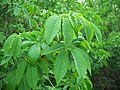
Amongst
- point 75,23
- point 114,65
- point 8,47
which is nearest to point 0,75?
point 8,47

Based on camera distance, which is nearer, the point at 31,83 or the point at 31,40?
the point at 31,83

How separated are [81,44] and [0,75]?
549mm

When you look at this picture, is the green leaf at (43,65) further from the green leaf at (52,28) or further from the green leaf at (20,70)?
the green leaf at (52,28)

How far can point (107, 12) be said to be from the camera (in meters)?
4.76

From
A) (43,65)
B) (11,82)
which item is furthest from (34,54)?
(11,82)

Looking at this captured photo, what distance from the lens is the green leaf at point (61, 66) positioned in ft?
2.85

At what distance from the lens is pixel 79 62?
92 cm

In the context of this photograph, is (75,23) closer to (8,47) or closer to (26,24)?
(8,47)

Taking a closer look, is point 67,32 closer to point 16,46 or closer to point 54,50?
point 54,50

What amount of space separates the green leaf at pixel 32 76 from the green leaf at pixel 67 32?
0.23 meters

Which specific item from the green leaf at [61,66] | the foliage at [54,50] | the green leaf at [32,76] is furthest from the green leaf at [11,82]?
the green leaf at [61,66]

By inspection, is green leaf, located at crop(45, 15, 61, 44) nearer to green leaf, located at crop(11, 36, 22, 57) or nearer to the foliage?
the foliage

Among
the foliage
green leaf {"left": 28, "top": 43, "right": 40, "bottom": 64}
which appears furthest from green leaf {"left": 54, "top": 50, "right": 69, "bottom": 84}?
green leaf {"left": 28, "top": 43, "right": 40, "bottom": 64}

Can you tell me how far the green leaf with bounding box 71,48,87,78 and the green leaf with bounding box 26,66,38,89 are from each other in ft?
0.65
